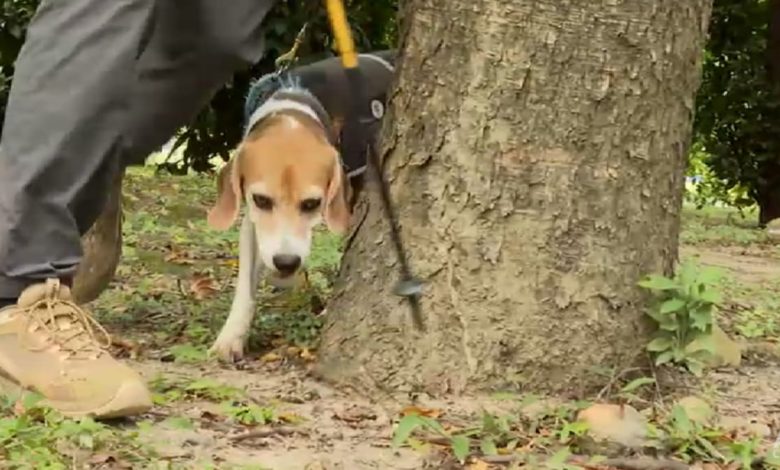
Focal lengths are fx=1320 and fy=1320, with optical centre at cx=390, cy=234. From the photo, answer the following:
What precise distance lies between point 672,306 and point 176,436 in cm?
115

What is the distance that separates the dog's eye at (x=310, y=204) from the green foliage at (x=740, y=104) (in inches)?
306

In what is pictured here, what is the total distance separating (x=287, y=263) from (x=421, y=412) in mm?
1189

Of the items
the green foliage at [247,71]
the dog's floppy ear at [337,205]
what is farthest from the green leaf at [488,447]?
the green foliage at [247,71]

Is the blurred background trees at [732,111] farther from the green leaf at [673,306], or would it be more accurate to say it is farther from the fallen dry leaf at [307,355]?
the green leaf at [673,306]

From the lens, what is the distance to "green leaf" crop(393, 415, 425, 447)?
2606 millimetres

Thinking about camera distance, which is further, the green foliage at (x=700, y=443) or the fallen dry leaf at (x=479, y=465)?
the green foliage at (x=700, y=443)

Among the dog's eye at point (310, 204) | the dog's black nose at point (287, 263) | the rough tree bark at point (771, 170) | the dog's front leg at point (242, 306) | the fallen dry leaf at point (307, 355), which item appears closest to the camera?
the fallen dry leaf at point (307, 355)

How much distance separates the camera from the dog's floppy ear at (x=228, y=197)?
157 inches

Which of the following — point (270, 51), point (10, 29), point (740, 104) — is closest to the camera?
point (270, 51)

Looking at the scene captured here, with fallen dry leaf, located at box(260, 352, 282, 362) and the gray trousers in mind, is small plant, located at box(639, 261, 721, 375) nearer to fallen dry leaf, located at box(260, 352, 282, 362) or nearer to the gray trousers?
fallen dry leaf, located at box(260, 352, 282, 362)

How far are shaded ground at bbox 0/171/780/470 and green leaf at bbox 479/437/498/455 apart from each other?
0.06 feet

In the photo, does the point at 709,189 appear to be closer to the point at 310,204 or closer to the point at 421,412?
the point at 310,204

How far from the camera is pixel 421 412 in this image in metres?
2.80

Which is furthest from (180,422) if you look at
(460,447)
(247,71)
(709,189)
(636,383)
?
(709,189)
